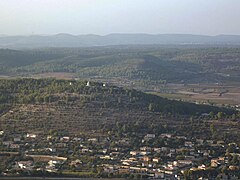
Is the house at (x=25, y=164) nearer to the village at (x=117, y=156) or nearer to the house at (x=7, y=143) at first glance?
the village at (x=117, y=156)

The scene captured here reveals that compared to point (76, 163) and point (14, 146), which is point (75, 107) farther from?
point (76, 163)

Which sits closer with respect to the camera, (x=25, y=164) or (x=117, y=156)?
(x=25, y=164)

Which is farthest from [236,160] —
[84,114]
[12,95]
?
[12,95]

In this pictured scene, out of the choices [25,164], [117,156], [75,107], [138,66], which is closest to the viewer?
[25,164]

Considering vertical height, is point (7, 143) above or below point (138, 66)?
above

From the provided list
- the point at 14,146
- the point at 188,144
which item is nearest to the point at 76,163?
the point at 14,146

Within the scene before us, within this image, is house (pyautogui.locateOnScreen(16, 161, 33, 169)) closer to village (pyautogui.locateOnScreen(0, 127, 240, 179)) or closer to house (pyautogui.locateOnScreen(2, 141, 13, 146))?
village (pyautogui.locateOnScreen(0, 127, 240, 179))

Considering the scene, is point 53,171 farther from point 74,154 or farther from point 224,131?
point 224,131

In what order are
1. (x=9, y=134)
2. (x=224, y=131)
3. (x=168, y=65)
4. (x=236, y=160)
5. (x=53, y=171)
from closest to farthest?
1. (x=53, y=171)
2. (x=236, y=160)
3. (x=9, y=134)
4. (x=224, y=131)
5. (x=168, y=65)

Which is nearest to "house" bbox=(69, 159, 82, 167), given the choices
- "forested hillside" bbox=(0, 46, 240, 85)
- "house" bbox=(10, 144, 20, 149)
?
"house" bbox=(10, 144, 20, 149)
